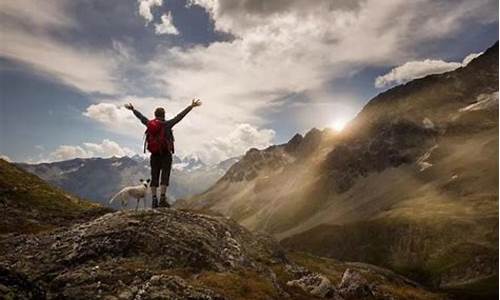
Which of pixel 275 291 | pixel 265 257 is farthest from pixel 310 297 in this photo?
pixel 265 257

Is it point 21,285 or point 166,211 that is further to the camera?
point 166,211

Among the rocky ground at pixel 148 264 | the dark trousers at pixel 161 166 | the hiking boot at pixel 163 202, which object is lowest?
the rocky ground at pixel 148 264

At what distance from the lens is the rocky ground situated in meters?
19.8

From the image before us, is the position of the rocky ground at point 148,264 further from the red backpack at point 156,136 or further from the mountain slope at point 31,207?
the mountain slope at point 31,207

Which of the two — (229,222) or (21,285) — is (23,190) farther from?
(21,285)

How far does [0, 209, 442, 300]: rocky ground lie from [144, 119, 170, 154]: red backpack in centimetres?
366

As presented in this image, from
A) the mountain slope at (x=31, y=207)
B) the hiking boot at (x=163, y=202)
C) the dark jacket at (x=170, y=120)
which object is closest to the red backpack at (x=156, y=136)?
the dark jacket at (x=170, y=120)

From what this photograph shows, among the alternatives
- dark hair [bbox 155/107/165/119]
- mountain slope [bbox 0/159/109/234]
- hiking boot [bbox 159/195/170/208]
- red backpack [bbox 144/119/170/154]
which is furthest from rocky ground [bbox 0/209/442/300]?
mountain slope [bbox 0/159/109/234]

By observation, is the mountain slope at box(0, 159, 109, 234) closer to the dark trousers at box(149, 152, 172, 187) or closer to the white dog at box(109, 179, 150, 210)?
the white dog at box(109, 179, 150, 210)

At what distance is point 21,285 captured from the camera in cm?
1588

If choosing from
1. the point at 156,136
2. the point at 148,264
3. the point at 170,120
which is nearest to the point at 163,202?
the point at 156,136

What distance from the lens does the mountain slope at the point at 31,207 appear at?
40688 mm

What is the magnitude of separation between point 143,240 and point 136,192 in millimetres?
18784

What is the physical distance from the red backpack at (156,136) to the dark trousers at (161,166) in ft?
2.69
